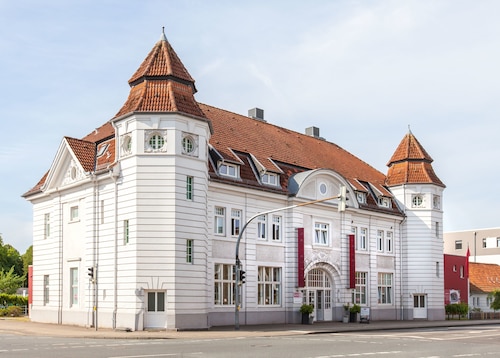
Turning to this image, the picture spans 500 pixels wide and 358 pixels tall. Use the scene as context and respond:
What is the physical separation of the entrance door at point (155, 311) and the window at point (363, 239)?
60.9 feet

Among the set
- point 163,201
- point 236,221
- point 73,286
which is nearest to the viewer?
point 163,201

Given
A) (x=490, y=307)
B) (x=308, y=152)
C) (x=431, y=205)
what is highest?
(x=308, y=152)

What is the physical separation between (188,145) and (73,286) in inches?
433

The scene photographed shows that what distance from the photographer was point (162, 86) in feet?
116

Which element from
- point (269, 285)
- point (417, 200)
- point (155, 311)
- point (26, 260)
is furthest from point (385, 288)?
point (26, 260)

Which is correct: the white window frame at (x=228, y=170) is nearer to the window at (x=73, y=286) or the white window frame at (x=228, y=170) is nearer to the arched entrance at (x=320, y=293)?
the arched entrance at (x=320, y=293)

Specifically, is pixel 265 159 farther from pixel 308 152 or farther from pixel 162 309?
pixel 162 309

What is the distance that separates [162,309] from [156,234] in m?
3.56

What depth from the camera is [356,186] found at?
48.5 meters

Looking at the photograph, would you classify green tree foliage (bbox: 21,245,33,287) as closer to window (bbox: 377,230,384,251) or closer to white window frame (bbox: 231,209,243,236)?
window (bbox: 377,230,384,251)

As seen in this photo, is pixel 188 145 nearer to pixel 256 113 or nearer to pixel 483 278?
pixel 256 113

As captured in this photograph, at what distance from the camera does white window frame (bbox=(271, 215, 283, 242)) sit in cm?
4112

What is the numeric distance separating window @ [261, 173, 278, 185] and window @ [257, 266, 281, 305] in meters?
5.02

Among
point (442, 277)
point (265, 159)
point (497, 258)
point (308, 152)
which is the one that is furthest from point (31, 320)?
point (497, 258)
